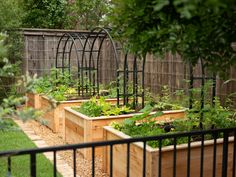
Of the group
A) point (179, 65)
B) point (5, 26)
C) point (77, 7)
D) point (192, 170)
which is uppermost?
point (77, 7)

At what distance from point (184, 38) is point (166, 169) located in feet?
6.21

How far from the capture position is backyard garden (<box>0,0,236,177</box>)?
1.62m

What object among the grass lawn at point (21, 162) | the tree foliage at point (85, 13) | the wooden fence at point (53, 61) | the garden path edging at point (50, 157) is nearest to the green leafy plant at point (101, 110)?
the garden path edging at point (50, 157)

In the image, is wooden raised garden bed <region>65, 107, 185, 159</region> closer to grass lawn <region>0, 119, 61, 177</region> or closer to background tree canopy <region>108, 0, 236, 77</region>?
grass lawn <region>0, 119, 61, 177</region>

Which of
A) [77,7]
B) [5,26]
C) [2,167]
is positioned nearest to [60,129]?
[2,167]

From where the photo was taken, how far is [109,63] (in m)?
9.08

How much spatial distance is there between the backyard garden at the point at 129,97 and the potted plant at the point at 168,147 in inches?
0.4

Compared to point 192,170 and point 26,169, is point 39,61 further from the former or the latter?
point 192,170

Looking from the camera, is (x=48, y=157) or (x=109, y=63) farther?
(x=109, y=63)

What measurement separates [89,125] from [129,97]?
1414 millimetres

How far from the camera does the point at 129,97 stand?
580cm

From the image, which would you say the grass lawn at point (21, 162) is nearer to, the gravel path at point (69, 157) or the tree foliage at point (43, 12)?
the gravel path at point (69, 157)

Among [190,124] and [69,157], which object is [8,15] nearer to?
[69,157]

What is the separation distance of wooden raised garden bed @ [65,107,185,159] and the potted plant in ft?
1.98
